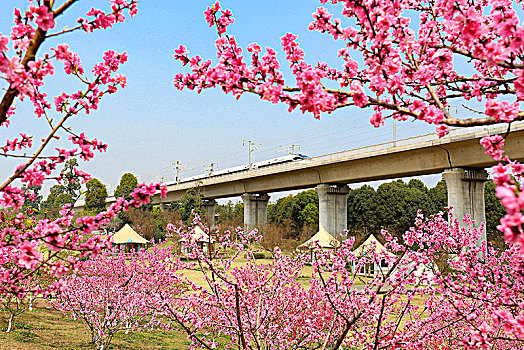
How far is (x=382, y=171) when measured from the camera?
25.3 metres

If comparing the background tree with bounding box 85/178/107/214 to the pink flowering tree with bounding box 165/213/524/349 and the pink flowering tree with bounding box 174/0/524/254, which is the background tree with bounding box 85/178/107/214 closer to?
the pink flowering tree with bounding box 165/213/524/349

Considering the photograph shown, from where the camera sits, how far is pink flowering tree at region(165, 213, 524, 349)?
12.7 feet

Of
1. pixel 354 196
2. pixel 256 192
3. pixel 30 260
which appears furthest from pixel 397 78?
pixel 354 196

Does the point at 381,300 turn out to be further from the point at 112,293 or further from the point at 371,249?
the point at 112,293

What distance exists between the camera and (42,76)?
92.4 inches

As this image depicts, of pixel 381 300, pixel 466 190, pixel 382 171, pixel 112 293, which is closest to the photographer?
pixel 381 300

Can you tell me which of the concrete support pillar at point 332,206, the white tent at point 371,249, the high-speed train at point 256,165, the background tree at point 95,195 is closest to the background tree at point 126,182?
the background tree at point 95,195

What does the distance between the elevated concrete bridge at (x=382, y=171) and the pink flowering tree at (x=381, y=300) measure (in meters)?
10.5

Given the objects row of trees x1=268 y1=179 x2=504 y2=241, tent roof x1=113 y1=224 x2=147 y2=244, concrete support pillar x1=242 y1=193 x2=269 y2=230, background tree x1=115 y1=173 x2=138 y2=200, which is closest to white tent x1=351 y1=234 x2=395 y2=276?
tent roof x1=113 y1=224 x2=147 y2=244

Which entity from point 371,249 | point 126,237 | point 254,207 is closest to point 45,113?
point 371,249

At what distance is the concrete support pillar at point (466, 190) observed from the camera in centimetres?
2130

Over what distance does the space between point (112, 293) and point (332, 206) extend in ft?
79.1

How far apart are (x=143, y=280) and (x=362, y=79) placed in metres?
7.73

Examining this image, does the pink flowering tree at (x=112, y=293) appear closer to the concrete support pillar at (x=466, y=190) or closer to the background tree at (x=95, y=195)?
the concrete support pillar at (x=466, y=190)
